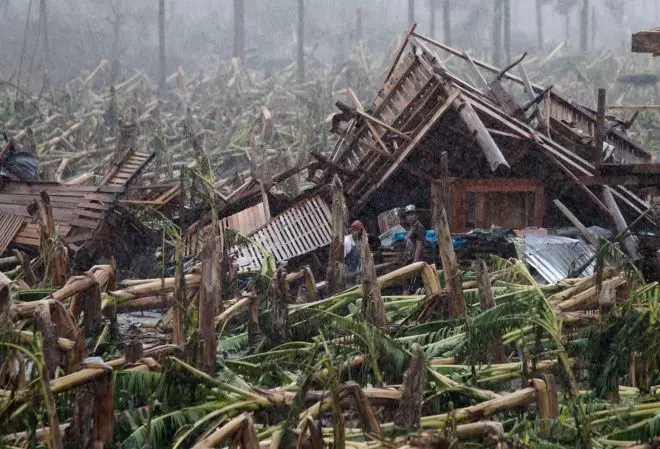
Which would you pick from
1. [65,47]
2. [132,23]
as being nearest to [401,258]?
[65,47]

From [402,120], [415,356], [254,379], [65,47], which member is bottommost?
[254,379]

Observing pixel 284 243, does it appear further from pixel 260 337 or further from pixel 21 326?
pixel 21 326

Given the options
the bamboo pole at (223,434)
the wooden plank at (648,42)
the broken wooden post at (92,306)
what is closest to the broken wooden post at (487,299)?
the wooden plank at (648,42)

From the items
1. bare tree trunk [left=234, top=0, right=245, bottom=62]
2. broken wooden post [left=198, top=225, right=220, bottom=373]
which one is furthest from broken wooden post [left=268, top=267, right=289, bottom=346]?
bare tree trunk [left=234, top=0, right=245, bottom=62]

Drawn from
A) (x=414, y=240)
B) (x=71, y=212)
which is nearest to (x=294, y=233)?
(x=414, y=240)

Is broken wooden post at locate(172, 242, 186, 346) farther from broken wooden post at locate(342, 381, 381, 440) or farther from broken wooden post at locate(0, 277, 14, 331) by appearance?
broken wooden post at locate(342, 381, 381, 440)

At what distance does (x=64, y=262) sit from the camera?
31.7 ft

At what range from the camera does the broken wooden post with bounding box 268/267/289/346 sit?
779cm

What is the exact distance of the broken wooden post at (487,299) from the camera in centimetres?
743

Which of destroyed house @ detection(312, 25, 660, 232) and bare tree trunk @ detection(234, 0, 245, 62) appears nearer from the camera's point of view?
destroyed house @ detection(312, 25, 660, 232)

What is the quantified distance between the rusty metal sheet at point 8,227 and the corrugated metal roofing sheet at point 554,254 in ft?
25.3

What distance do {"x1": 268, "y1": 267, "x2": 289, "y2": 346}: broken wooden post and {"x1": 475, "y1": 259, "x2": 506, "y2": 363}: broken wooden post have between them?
1683 mm

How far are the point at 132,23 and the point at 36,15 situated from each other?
578 cm

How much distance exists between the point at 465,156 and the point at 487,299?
25.3ft
